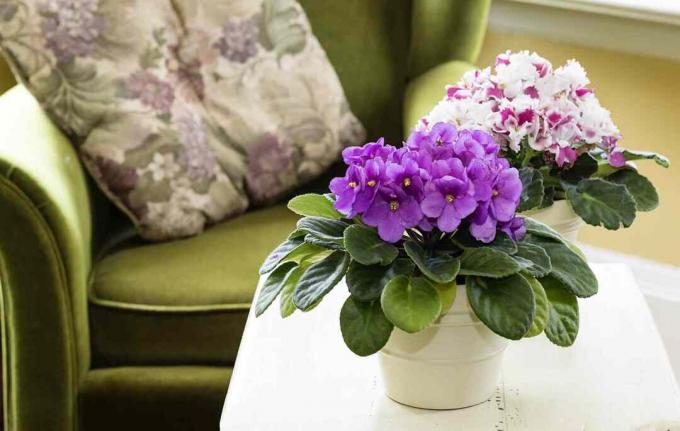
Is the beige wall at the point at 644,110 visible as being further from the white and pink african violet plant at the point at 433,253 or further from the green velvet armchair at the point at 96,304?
the white and pink african violet plant at the point at 433,253

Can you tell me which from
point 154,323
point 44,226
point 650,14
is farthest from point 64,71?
point 650,14

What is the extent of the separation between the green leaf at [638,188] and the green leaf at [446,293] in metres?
0.36

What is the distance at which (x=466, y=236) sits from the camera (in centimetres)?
95

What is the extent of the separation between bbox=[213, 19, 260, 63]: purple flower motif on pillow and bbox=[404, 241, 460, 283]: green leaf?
963mm

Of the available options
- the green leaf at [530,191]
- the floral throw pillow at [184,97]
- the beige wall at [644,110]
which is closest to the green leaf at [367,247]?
the green leaf at [530,191]

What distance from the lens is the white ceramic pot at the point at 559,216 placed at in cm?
119

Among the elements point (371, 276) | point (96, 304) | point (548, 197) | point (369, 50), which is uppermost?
point (371, 276)

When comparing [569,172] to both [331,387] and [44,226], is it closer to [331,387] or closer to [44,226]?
[331,387]

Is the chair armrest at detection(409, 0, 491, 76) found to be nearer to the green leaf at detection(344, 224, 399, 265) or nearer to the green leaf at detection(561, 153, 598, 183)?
the green leaf at detection(561, 153, 598, 183)

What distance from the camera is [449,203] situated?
90 cm

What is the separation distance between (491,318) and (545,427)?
0.57 feet

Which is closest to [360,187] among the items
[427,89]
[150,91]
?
[150,91]

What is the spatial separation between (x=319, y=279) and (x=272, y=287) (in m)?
0.06

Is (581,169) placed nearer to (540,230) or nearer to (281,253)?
(540,230)
